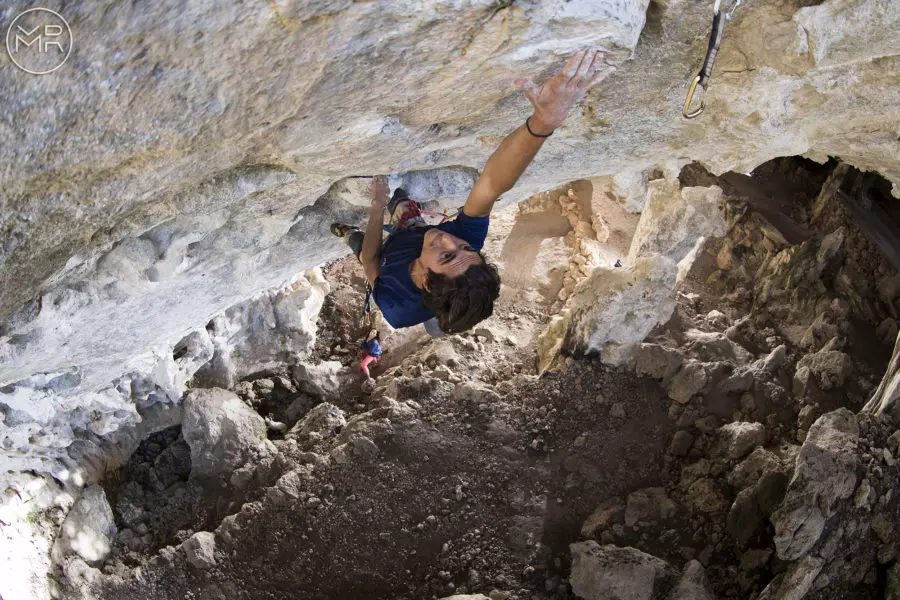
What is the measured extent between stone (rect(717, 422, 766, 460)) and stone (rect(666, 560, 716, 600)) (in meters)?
1.01

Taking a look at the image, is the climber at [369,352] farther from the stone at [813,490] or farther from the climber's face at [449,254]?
the stone at [813,490]

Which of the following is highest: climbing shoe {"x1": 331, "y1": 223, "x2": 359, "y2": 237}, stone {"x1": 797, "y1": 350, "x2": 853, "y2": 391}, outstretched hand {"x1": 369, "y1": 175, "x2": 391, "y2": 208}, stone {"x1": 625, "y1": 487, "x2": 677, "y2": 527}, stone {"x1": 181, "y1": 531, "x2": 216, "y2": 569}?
outstretched hand {"x1": 369, "y1": 175, "x2": 391, "y2": 208}

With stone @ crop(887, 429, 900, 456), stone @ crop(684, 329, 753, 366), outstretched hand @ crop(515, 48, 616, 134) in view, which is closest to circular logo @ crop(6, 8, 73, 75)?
outstretched hand @ crop(515, 48, 616, 134)

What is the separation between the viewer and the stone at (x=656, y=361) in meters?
5.55

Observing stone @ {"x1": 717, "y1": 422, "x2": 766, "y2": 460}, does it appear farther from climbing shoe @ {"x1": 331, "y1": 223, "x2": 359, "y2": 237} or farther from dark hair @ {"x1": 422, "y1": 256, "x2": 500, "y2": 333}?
climbing shoe @ {"x1": 331, "y1": 223, "x2": 359, "y2": 237}

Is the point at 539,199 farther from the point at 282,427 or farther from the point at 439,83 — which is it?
the point at 439,83

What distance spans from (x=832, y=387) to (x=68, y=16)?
5624 millimetres


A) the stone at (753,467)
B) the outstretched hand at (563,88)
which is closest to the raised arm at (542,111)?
the outstretched hand at (563,88)

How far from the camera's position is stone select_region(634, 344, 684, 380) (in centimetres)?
555

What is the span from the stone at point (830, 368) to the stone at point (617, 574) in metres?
2.22

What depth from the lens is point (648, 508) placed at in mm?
4664

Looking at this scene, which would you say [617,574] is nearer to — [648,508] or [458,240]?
[648,508]

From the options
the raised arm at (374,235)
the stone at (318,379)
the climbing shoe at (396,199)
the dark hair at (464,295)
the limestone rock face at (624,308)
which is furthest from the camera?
the stone at (318,379)

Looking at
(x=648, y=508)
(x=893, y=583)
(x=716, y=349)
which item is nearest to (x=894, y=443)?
(x=893, y=583)
